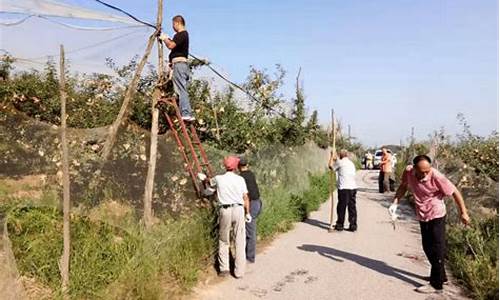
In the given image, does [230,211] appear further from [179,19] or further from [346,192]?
[346,192]

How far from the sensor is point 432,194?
19.9ft

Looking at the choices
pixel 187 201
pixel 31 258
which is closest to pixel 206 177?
pixel 187 201

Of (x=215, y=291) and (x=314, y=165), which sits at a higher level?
(x=314, y=165)

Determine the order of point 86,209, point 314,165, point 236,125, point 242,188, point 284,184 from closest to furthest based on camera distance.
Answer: point 86,209, point 242,188, point 236,125, point 284,184, point 314,165

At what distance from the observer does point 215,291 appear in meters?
6.01

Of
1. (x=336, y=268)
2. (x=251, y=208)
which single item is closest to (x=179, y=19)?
(x=251, y=208)

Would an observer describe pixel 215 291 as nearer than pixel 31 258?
No

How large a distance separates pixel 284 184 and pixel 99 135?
767 centimetres

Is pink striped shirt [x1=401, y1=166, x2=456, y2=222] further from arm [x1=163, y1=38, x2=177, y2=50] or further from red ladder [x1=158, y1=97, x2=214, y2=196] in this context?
arm [x1=163, y1=38, x2=177, y2=50]

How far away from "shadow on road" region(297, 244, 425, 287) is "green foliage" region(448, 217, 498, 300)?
0.64 m

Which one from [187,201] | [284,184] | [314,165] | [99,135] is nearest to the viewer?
[99,135]

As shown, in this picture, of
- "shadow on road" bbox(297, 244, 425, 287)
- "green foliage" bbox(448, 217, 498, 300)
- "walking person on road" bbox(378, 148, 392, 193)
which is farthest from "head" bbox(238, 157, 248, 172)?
"walking person on road" bbox(378, 148, 392, 193)

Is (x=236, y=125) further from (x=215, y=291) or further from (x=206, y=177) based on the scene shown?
(x=215, y=291)

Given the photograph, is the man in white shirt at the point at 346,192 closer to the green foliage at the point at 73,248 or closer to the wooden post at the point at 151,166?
the wooden post at the point at 151,166
